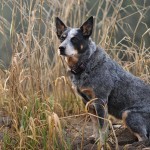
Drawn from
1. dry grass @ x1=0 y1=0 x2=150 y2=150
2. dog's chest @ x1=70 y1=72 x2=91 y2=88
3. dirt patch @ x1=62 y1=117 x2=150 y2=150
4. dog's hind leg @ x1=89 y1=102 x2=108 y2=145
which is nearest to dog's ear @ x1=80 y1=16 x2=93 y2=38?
dog's chest @ x1=70 y1=72 x2=91 y2=88

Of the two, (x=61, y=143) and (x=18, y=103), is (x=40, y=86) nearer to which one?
(x=18, y=103)

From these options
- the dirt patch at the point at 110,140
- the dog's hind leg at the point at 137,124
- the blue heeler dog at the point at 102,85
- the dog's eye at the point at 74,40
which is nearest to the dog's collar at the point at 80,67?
the blue heeler dog at the point at 102,85

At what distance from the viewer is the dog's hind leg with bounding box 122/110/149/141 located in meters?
4.24

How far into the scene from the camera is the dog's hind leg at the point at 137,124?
4.24m

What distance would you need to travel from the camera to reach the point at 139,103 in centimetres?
438

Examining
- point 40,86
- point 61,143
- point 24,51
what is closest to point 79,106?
point 40,86

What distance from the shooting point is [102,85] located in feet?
14.2

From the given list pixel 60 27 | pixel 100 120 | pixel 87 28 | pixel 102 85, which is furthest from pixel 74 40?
pixel 100 120

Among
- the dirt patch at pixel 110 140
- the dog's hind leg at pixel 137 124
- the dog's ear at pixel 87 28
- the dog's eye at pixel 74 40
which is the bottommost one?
the dirt patch at pixel 110 140

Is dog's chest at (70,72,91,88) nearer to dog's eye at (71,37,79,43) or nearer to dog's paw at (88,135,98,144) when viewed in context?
dog's eye at (71,37,79,43)

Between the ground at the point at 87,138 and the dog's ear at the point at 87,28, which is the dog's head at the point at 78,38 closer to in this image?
the dog's ear at the point at 87,28

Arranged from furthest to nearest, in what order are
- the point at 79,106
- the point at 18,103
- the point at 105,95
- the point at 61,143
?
the point at 79,106
the point at 18,103
the point at 105,95
the point at 61,143

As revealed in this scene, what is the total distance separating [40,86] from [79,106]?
20.9 inches

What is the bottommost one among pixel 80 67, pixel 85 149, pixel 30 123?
pixel 85 149
